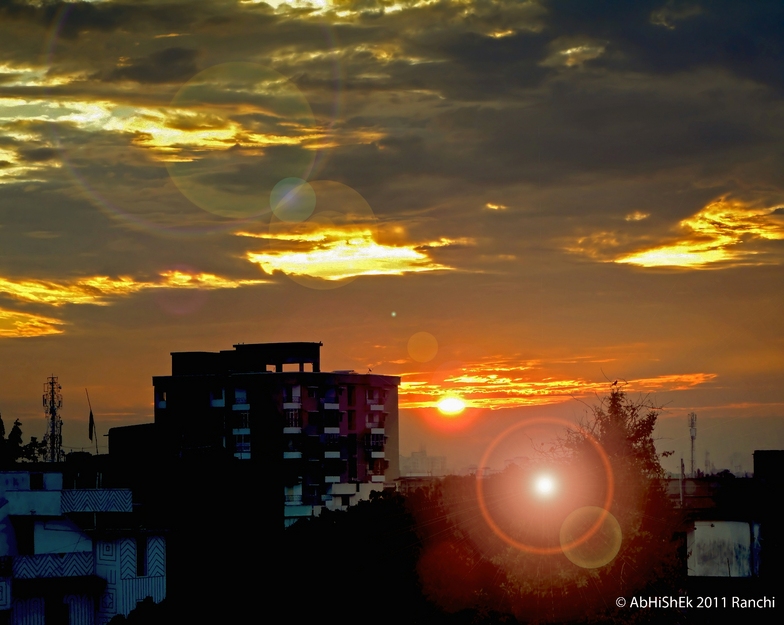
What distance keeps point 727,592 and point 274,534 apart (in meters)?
23.6

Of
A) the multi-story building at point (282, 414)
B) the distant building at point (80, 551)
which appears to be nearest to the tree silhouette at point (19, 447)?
the multi-story building at point (282, 414)

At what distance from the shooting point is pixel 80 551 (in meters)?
50.4

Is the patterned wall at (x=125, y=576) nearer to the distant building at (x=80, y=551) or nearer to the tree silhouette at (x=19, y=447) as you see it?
the distant building at (x=80, y=551)

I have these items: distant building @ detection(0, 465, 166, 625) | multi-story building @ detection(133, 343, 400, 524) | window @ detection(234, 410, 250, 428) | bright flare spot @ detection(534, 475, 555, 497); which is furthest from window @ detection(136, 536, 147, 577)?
window @ detection(234, 410, 250, 428)

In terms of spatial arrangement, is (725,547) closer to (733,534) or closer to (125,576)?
(733,534)

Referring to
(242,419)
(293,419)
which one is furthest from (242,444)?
(293,419)

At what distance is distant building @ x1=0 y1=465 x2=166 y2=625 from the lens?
4928 cm

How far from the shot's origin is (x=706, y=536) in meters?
47.6

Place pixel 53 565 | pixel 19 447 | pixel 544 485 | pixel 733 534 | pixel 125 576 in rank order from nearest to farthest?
pixel 544 485
pixel 733 534
pixel 53 565
pixel 125 576
pixel 19 447

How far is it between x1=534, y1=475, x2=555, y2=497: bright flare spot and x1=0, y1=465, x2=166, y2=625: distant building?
2447 cm

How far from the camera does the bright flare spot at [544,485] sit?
32844mm

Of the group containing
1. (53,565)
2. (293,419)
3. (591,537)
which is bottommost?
(53,565)

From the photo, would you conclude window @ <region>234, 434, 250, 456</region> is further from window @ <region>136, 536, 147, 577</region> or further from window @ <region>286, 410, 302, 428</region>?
window @ <region>136, 536, 147, 577</region>

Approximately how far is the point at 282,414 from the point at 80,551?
50861 millimetres
